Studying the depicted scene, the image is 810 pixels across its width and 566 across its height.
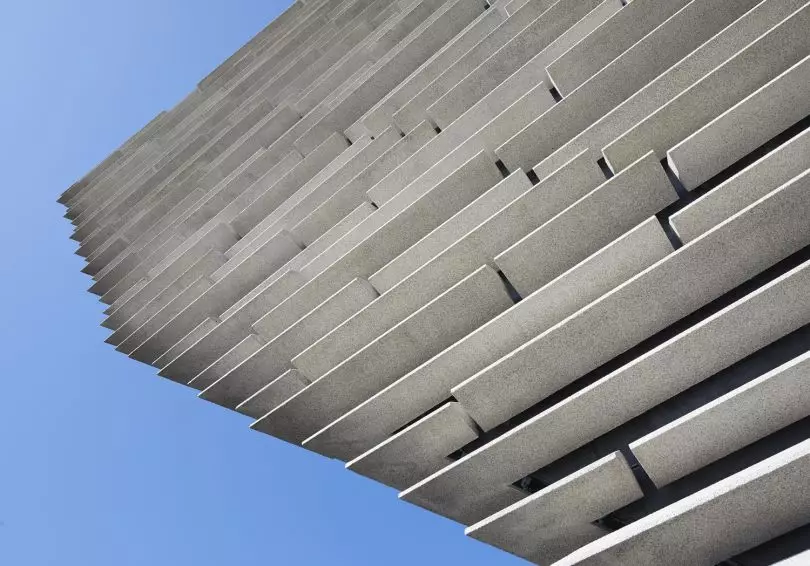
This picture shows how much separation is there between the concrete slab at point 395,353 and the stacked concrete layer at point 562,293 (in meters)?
0.01

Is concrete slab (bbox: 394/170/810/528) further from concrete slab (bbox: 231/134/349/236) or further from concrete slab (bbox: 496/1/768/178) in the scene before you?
concrete slab (bbox: 231/134/349/236)

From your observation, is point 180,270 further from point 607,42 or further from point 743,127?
point 743,127

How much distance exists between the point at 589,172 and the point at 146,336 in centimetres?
550

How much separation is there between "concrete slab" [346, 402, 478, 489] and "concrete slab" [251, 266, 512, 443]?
20.1 inches

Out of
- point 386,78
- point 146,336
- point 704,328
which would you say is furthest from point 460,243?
point 146,336

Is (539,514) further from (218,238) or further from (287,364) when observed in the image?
(218,238)

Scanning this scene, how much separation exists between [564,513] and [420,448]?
0.97 metres

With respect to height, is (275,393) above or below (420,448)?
above

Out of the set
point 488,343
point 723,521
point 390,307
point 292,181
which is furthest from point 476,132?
point 723,521

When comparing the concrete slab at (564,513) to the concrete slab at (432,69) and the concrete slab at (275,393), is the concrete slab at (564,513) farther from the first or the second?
the concrete slab at (432,69)

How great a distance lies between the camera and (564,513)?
117 inches

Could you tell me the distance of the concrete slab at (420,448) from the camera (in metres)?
3.48

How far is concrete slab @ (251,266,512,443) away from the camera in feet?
12.2

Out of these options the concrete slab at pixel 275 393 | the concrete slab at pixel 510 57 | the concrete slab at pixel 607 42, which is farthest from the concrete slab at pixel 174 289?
the concrete slab at pixel 607 42
